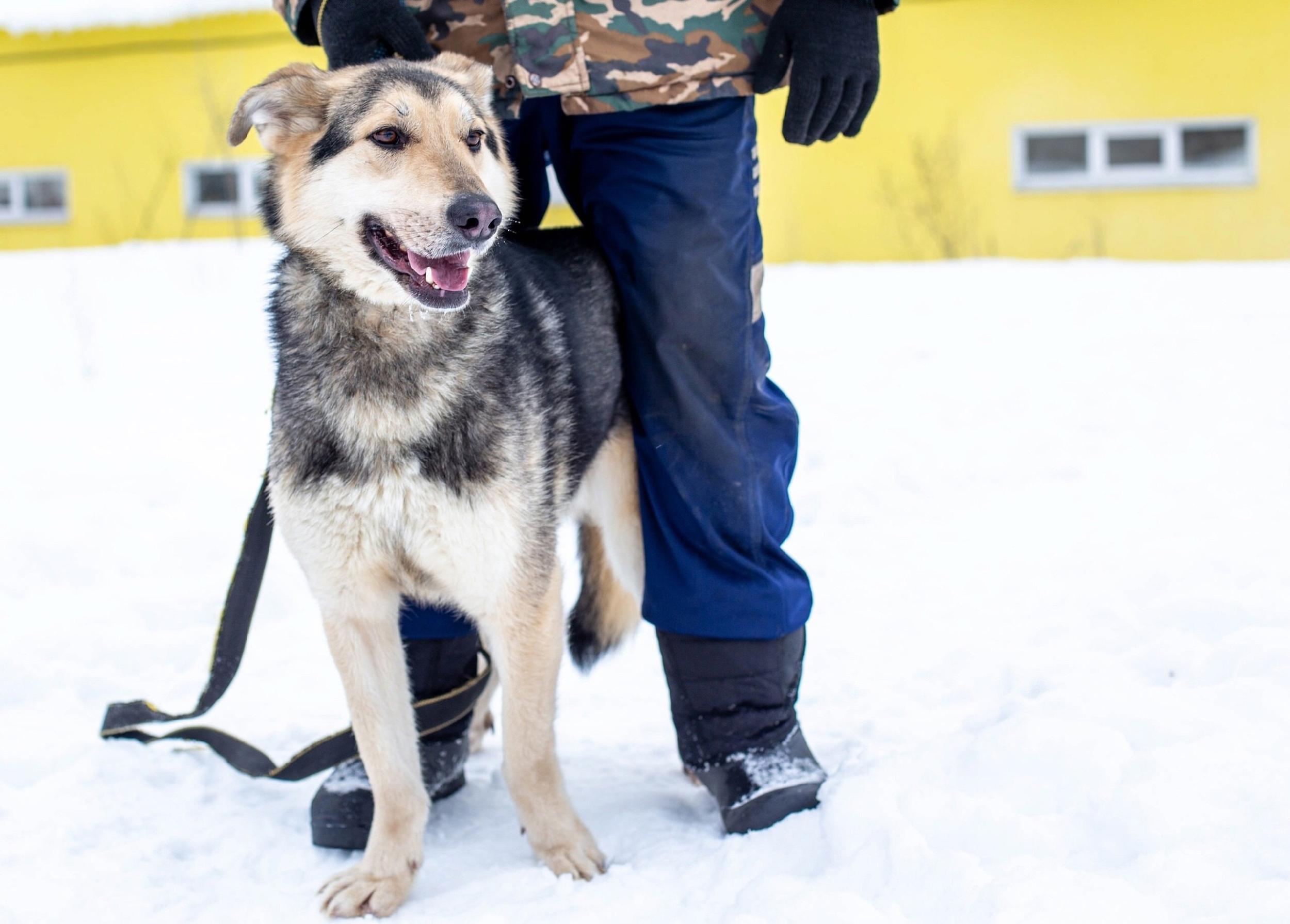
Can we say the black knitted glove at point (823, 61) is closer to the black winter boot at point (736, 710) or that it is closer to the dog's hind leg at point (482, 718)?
the black winter boot at point (736, 710)

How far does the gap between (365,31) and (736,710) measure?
5.26ft

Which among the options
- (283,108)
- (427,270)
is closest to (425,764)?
(427,270)

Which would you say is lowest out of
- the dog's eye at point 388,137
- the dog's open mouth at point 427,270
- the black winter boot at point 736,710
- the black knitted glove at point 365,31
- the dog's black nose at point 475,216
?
the black winter boot at point 736,710

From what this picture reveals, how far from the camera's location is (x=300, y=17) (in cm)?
233

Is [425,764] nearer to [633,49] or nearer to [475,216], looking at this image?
[475,216]

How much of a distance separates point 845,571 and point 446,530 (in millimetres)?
2040

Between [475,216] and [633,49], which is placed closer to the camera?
[475,216]

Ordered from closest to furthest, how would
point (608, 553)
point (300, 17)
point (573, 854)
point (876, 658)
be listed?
point (573, 854), point (300, 17), point (608, 553), point (876, 658)

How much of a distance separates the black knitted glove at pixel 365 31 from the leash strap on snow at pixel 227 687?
0.93m

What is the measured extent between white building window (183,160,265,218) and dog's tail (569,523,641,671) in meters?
9.63

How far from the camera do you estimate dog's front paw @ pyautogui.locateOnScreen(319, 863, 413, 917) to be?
76.9 inches

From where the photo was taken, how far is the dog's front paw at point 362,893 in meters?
1.95

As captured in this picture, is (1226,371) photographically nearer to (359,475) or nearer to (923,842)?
(923,842)

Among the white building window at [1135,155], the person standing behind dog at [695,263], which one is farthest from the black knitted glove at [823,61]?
the white building window at [1135,155]
